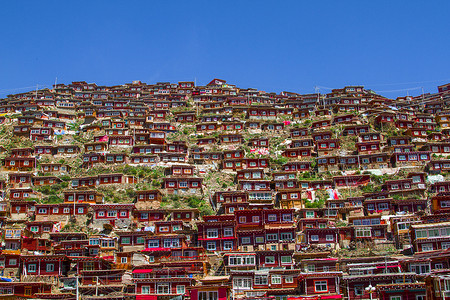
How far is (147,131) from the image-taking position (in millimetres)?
116000

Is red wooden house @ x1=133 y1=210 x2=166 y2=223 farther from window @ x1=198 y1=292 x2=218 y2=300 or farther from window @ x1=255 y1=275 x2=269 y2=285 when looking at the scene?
window @ x1=198 y1=292 x2=218 y2=300

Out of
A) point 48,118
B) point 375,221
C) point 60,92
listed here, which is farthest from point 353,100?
point 60,92

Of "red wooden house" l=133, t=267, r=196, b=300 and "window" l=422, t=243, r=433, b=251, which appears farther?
"window" l=422, t=243, r=433, b=251

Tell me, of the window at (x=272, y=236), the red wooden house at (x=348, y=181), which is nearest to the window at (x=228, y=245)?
the window at (x=272, y=236)

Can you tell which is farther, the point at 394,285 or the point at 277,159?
the point at 277,159

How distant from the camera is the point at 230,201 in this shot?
8625cm

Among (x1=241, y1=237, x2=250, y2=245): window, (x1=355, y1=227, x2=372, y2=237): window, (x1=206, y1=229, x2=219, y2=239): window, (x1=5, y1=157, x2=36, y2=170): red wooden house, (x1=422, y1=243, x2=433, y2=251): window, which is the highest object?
(x1=5, y1=157, x2=36, y2=170): red wooden house

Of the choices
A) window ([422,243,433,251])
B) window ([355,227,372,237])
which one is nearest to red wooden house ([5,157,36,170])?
window ([355,227,372,237])

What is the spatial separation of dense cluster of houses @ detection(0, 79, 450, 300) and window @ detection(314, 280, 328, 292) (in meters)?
0.21

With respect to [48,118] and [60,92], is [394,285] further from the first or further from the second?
[60,92]

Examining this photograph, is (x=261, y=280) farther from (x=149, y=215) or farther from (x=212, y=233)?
(x=149, y=215)

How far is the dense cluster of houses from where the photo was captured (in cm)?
6031

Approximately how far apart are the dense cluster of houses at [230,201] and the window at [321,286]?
211 mm

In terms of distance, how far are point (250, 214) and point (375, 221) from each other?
1773cm
